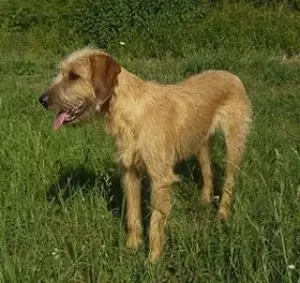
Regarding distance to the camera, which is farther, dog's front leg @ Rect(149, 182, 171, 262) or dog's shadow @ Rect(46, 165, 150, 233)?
dog's shadow @ Rect(46, 165, 150, 233)

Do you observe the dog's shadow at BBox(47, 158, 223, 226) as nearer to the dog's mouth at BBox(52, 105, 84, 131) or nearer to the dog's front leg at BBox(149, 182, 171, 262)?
the dog's front leg at BBox(149, 182, 171, 262)

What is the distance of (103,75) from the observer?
420cm

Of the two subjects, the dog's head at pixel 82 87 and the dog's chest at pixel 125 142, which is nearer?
the dog's head at pixel 82 87

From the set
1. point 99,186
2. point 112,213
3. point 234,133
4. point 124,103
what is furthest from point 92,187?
point 234,133

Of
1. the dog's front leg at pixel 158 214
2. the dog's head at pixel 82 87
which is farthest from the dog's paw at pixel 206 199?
the dog's head at pixel 82 87

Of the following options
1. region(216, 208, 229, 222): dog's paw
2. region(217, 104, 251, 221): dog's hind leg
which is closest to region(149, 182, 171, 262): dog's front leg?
region(216, 208, 229, 222): dog's paw

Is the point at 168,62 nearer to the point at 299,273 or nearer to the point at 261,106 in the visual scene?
the point at 261,106

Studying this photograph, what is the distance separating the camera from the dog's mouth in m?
4.34

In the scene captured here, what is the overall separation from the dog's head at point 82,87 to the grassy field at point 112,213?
24 cm

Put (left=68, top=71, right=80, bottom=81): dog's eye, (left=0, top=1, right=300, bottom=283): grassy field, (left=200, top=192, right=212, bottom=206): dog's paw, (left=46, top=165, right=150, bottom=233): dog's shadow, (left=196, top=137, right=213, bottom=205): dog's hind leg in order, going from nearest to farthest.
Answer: (left=0, top=1, right=300, bottom=283): grassy field < (left=68, top=71, right=80, bottom=81): dog's eye < (left=46, top=165, right=150, bottom=233): dog's shadow < (left=200, top=192, right=212, bottom=206): dog's paw < (left=196, top=137, right=213, bottom=205): dog's hind leg

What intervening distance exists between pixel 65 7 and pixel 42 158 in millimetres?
7838

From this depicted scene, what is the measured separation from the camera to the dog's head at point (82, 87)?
421 centimetres

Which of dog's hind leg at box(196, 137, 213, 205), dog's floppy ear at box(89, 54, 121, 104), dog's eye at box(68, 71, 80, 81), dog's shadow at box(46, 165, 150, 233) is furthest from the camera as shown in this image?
dog's hind leg at box(196, 137, 213, 205)

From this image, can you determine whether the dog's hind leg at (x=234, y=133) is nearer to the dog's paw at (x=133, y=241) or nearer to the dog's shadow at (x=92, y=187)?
the dog's shadow at (x=92, y=187)
